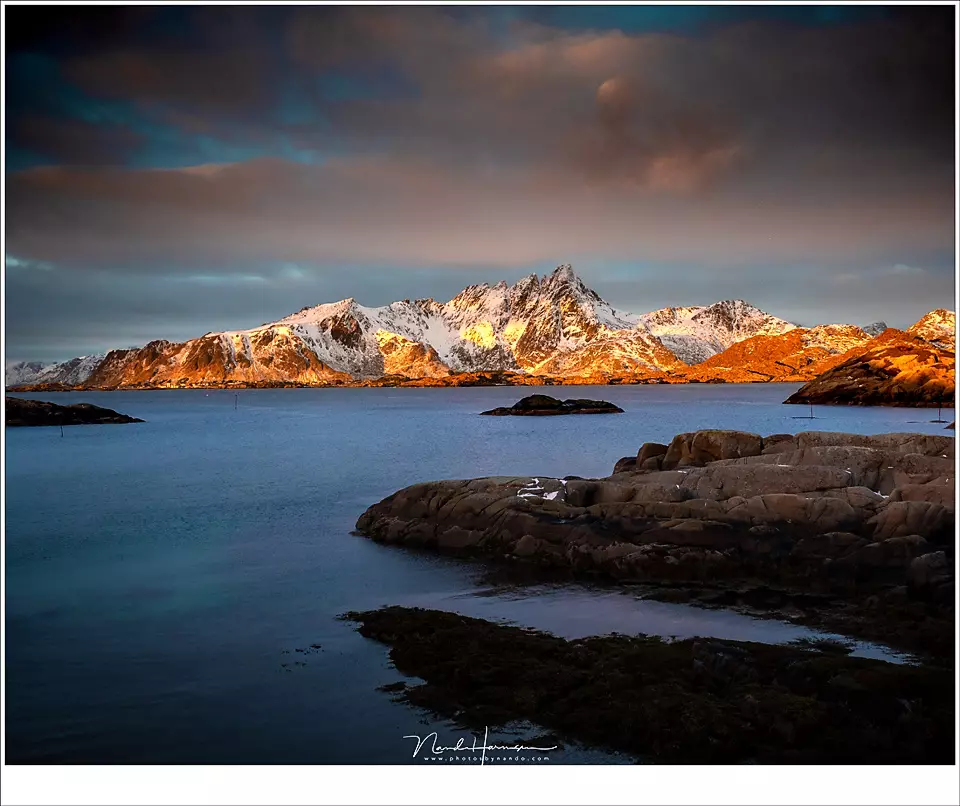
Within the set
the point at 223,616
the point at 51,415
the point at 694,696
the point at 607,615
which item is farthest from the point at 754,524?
the point at 51,415

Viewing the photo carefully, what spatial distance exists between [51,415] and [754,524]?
70.5 m

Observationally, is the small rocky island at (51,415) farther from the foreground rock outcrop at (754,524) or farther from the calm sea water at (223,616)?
the foreground rock outcrop at (754,524)

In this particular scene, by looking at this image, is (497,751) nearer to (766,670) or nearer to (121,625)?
(766,670)

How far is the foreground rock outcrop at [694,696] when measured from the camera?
228 inches

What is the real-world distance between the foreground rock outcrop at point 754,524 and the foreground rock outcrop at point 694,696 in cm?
244

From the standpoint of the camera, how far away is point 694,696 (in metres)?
6.60

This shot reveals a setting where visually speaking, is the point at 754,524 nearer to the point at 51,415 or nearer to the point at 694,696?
the point at 694,696

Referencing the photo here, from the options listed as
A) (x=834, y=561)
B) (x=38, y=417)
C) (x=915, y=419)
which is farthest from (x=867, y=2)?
(x=38, y=417)

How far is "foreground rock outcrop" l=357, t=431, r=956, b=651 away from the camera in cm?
1072

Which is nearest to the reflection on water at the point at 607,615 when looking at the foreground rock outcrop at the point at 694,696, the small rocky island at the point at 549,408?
the foreground rock outcrop at the point at 694,696

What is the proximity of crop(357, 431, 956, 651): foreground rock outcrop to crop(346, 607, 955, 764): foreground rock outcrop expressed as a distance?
8.01ft

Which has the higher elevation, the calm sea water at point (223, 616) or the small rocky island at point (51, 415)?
the small rocky island at point (51, 415)
